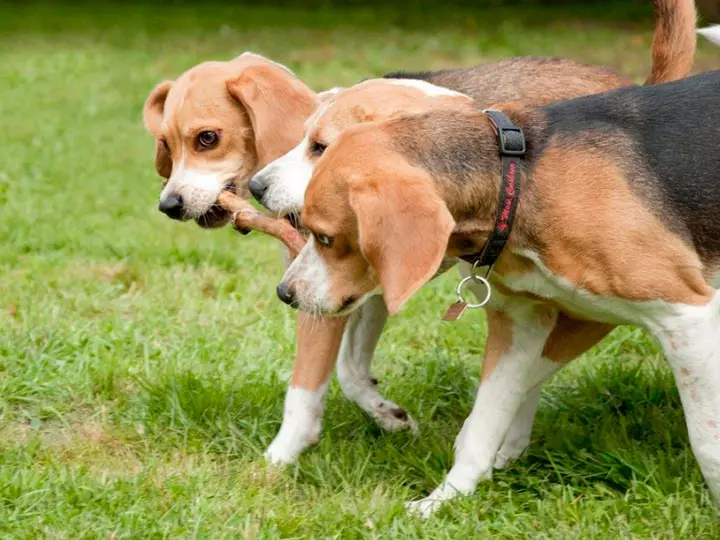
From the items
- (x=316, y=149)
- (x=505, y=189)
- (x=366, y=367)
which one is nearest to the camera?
(x=505, y=189)

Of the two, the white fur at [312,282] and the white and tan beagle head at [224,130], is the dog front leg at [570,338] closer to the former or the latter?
the white fur at [312,282]

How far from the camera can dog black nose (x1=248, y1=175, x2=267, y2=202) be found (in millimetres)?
5066

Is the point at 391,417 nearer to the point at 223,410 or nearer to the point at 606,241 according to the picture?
the point at 223,410

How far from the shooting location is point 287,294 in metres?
4.51

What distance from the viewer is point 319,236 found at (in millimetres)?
4363

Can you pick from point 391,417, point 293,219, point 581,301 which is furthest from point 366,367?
point 581,301

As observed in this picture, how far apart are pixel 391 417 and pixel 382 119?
4.47 feet

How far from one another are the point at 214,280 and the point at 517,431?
2.81m

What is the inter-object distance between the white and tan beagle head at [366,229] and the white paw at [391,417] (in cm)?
102

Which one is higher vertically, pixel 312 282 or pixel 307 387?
pixel 312 282

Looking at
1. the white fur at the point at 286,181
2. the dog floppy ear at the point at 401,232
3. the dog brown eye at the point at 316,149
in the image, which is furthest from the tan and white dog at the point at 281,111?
the dog floppy ear at the point at 401,232

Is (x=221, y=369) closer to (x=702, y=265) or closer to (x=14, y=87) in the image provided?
(x=702, y=265)

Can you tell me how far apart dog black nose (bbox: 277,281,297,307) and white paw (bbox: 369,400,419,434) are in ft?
3.53

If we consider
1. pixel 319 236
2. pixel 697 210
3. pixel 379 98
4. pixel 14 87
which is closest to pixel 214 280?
pixel 379 98
